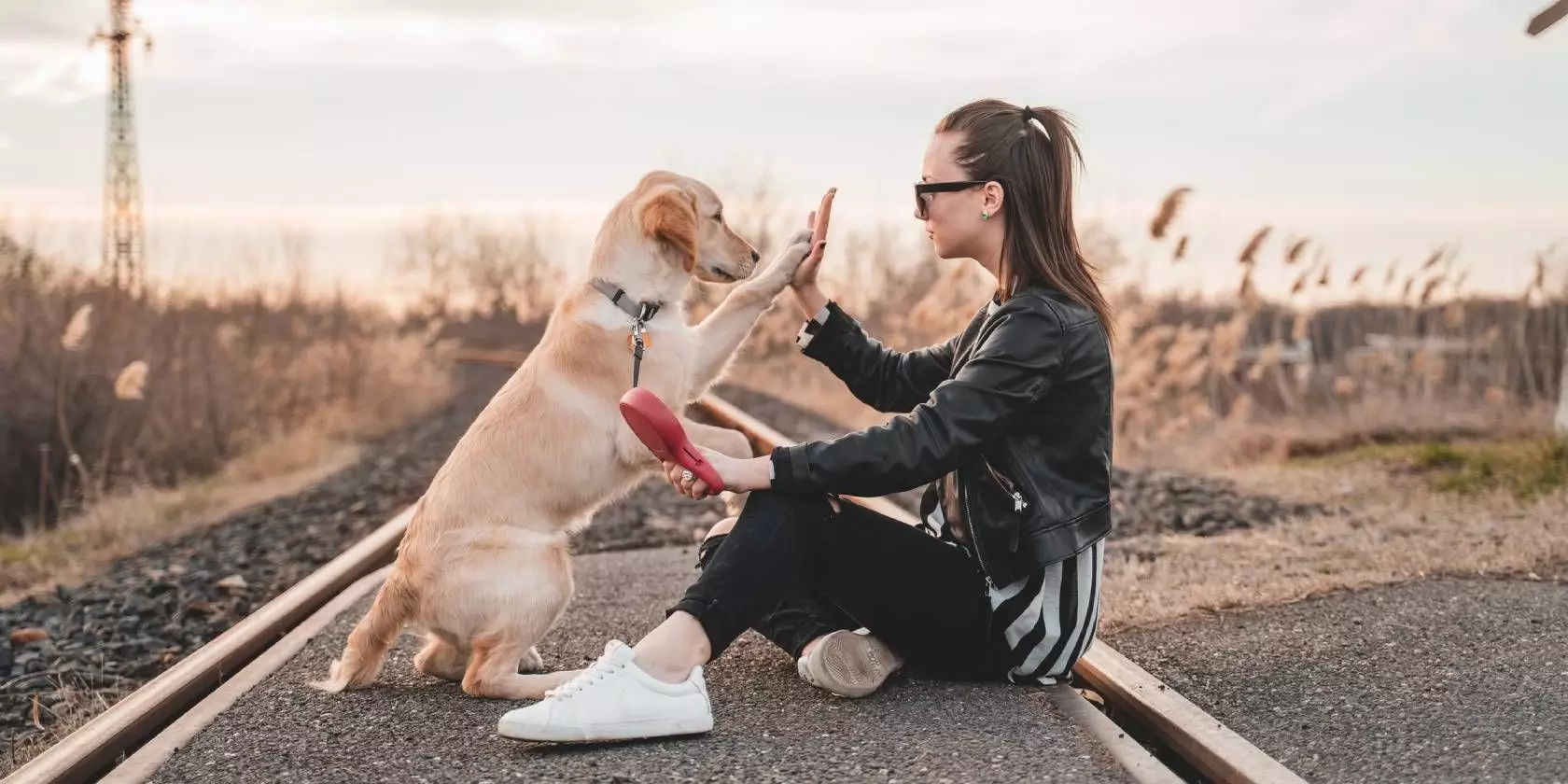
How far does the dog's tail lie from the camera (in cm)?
355

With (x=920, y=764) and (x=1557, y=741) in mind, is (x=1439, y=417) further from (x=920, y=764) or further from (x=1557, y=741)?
(x=920, y=764)

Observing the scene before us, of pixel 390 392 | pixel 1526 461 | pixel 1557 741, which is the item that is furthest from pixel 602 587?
pixel 390 392

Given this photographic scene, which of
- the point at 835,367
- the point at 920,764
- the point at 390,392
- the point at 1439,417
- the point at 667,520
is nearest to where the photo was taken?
the point at 920,764

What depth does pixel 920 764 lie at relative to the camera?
294cm

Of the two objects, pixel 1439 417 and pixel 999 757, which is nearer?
pixel 999 757

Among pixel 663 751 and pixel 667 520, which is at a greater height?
pixel 663 751

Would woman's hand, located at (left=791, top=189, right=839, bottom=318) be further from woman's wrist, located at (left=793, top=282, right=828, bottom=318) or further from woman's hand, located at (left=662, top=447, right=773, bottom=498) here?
woman's hand, located at (left=662, top=447, right=773, bottom=498)

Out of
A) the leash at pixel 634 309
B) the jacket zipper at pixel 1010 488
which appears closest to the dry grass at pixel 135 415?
the leash at pixel 634 309

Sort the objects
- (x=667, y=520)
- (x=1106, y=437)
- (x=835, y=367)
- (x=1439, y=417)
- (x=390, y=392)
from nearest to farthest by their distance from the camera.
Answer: (x=1106, y=437), (x=835, y=367), (x=667, y=520), (x=1439, y=417), (x=390, y=392)

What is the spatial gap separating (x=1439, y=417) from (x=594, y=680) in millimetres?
8802

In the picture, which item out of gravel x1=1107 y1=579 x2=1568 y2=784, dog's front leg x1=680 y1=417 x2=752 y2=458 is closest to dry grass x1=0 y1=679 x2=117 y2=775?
dog's front leg x1=680 y1=417 x2=752 y2=458

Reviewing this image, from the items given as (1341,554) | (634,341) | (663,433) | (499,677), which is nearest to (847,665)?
(663,433)

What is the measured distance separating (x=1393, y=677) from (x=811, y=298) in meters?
2.00

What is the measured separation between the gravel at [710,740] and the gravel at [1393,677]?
22.6 inches
